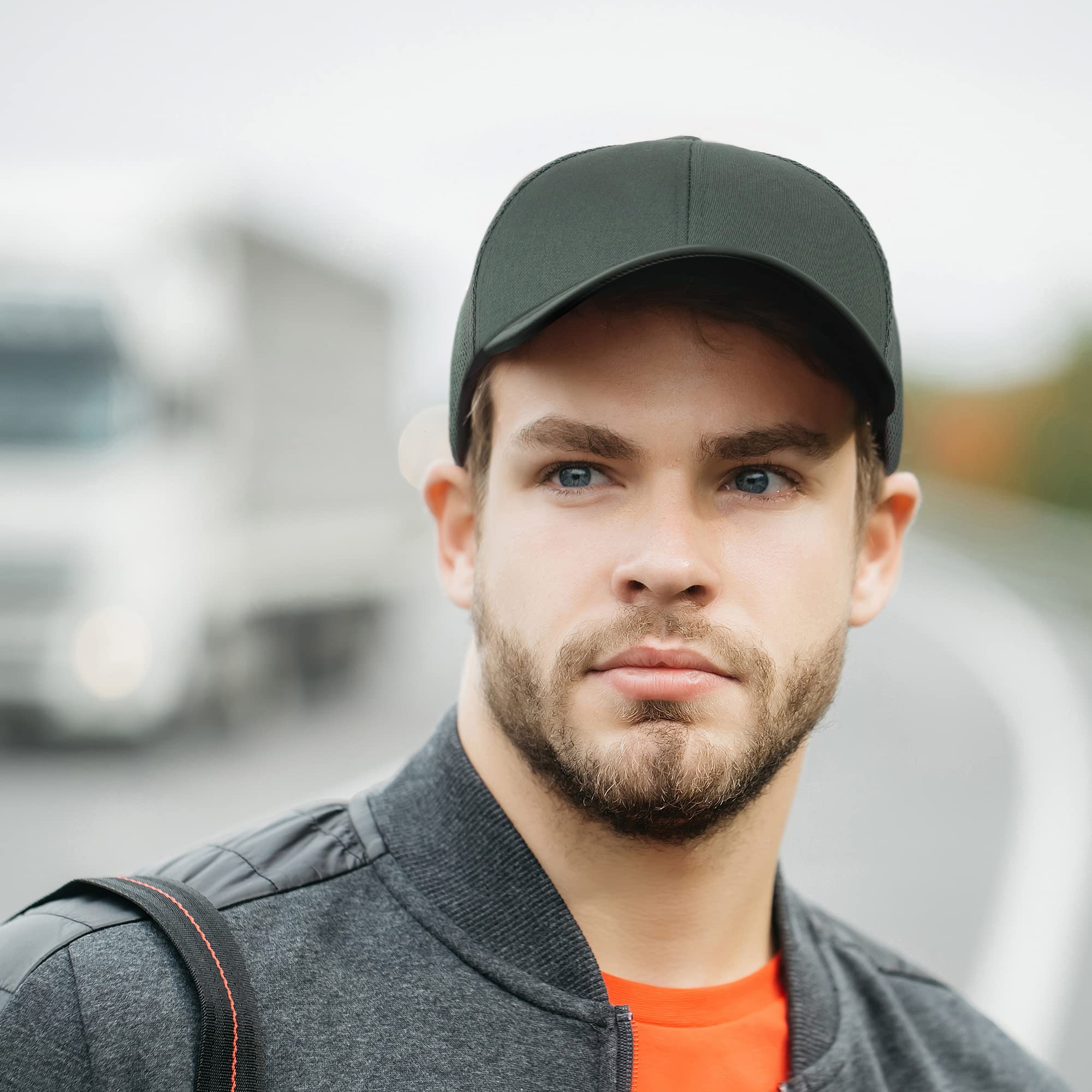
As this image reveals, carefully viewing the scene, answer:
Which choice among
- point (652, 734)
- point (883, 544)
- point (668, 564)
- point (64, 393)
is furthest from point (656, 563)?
point (64, 393)

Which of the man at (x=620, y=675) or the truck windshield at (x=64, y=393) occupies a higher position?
the man at (x=620, y=675)

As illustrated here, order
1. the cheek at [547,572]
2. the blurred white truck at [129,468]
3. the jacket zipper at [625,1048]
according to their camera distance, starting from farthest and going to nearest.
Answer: the blurred white truck at [129,468], the cheek at [547,572], the jacket zipper at [625,1048]

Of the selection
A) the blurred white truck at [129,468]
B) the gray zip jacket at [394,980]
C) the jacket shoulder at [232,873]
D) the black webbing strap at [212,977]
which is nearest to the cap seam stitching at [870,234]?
the gray zip jacket at [394,980]

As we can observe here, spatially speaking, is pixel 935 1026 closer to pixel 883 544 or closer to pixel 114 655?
pixel 883 544

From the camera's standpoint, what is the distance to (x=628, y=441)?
223cm

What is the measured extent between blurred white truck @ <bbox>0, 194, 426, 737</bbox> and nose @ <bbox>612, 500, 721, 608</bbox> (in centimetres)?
964

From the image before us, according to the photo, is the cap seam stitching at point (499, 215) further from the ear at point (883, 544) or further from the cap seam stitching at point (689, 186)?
the ear at point (883, 544)

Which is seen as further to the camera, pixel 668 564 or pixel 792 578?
pixel 792 578

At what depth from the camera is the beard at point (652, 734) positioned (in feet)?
7.10

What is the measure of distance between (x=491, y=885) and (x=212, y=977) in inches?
19.1

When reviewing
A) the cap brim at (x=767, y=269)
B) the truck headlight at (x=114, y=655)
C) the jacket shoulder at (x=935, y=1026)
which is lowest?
the truck headlight at (x=114, y=655)

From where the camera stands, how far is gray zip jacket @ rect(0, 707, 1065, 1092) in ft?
6.09

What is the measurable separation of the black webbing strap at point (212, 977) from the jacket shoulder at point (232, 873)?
34mm

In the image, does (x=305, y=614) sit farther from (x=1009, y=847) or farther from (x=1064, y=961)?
(x=1064, y=961)
